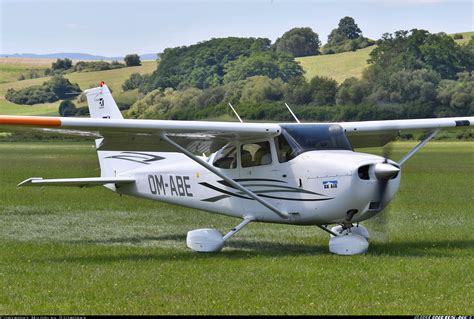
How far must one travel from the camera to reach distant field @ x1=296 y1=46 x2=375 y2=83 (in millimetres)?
78000

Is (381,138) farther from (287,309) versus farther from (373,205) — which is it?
(287,309)

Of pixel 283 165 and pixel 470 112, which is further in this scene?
pixel 470 112

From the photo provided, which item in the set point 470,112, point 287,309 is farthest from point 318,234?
point 470,112

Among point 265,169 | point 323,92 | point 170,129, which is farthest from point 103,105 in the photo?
point 323,92

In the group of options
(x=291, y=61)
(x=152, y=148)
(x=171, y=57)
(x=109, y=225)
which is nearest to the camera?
(x=152, y=148)

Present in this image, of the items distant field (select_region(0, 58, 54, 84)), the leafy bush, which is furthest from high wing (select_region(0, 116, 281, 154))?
distant field (select_region(0, 58, 54, 84))

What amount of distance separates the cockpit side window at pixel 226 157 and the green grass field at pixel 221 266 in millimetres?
1220

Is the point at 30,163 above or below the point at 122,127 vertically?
below

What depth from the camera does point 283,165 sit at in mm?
13297

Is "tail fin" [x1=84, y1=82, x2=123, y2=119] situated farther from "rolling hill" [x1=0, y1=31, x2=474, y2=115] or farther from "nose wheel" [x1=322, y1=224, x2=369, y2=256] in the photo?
"rolling hill" [x1=0, y1=31, x2=474, y2=115]

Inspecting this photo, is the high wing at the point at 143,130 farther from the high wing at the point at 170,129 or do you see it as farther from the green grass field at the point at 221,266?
the green grass field at the point at 221,266

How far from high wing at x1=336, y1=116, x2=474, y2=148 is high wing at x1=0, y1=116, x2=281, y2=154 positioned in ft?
5.78

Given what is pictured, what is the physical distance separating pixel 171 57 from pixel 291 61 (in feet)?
35.5

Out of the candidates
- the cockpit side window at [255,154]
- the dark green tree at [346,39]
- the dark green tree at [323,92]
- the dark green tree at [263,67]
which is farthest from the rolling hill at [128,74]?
the cockpit side window at [255,154]
